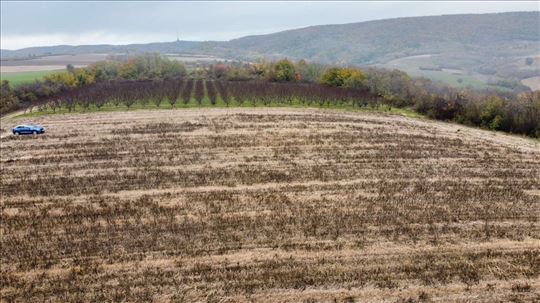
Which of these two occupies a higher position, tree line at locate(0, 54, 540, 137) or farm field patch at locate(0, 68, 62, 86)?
farm field patch at locate(0, 68, 62, 86)

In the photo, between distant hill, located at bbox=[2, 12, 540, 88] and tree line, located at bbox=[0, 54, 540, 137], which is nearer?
tree line, located at bbox=[0, 54, 540, 137]

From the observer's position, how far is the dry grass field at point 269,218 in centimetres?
1512

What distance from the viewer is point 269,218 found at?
20.2m

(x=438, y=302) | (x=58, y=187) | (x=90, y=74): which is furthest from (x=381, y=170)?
(x=90, y=74)

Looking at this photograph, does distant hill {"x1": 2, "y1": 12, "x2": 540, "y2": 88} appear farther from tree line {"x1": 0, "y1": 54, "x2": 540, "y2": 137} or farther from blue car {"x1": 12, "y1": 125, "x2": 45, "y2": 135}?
blue car {"x1": 12, "y1": 125, "x2": 45, "y2": 135}

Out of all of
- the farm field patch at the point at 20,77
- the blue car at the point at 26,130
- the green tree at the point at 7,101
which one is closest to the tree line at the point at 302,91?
the green tree at the point at 7,101

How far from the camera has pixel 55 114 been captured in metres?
47.1

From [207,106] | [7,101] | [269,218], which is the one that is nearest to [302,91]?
[207,106]

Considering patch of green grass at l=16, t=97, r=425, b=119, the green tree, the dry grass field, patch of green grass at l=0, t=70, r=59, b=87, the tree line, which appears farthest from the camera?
patch of green grass at l=0, t=70, r=59, b=87

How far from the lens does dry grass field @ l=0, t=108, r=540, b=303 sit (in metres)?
15.1

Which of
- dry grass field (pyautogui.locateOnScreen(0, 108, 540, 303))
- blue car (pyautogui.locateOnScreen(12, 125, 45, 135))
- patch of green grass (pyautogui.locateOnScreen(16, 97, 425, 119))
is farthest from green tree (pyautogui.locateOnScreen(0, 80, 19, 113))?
dry grass field (pyautogui.locateOnScreen(0, 108, 540, 303))

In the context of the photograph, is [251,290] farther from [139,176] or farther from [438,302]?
[139,176]

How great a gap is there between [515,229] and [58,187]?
24.8 metres

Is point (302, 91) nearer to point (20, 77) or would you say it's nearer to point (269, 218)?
point (269, 218)
